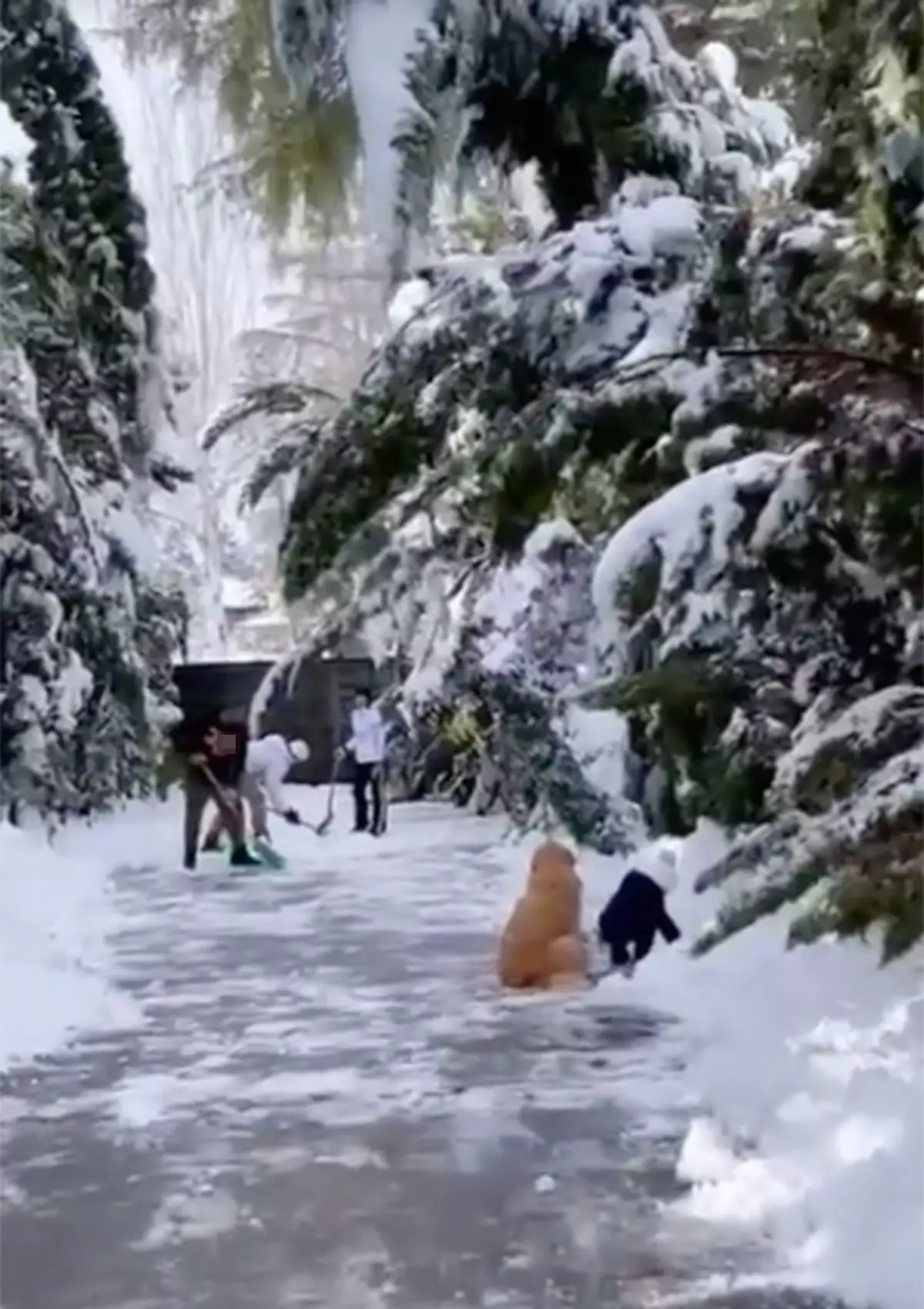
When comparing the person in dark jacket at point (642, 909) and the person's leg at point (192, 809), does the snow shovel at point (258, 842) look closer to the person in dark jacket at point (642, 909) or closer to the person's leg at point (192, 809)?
the person's leg at point (192, 809)

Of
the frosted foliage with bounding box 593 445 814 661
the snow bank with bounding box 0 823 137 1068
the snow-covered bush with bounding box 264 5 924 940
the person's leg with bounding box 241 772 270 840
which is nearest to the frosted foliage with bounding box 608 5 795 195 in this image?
the snow-covered bush with bounding box 264 5 924 940

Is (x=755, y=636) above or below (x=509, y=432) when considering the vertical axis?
below

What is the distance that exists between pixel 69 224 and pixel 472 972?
0.82 meters

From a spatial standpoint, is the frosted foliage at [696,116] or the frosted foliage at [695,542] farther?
the frosted foliage at [696,116]

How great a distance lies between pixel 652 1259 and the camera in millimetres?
1397

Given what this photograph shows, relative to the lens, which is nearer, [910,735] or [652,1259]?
[652,1259]

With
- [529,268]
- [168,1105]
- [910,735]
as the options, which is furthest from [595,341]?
[168,1105]

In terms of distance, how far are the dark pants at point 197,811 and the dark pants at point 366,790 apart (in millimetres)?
105

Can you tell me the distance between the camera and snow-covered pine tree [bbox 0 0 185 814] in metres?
1.72

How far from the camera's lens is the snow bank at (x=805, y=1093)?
1.39 meters

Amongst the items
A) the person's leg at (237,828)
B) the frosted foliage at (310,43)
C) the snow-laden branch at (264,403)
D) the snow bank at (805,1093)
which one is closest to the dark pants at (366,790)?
the person's leg at (237,828)

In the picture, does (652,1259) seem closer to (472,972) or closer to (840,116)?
(472,972)

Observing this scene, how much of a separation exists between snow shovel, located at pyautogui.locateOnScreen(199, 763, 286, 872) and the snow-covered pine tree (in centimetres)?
8

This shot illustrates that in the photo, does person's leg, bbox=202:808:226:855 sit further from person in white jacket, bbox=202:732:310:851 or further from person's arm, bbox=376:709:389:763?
person's arm, bbox=376:709:389:763
